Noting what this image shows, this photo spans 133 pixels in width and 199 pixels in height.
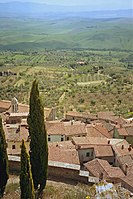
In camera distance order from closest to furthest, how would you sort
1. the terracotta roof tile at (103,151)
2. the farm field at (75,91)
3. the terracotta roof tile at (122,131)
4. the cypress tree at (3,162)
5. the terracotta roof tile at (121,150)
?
1. the cypress tree at (3,162)
2. the terracotta roof tile at (121,150)
3. the terracotta roof tile at (103,151)
4. the terracotta roof tile at (122,131)
5. the farm field at (75,91)

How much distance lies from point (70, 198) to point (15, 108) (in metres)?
21.0

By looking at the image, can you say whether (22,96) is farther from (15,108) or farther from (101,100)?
(15,108)

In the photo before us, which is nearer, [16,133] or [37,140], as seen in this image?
[37,140]

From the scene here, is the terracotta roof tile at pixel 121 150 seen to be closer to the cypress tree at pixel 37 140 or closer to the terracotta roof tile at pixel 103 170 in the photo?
the terracotta roof tile at pixel 103 170

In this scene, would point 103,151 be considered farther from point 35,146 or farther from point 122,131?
point 35,146

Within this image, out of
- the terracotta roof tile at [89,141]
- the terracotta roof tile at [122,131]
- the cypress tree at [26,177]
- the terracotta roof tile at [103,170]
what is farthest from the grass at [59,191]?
the terracotta roof tile at [122,131]

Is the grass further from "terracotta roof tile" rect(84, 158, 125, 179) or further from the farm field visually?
the farm field

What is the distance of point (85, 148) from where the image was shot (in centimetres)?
2491

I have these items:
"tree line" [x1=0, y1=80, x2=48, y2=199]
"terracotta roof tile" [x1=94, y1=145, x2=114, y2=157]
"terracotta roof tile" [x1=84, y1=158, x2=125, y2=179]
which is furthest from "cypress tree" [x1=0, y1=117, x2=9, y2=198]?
"terracotta roof tile" [x1=94, y1=145, x2=114, y2=157]

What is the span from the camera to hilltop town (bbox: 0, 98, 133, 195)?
18578 mm

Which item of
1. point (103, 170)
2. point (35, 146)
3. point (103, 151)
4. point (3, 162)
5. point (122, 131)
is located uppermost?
point (35, 146)

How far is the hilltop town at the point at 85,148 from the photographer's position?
61.0ft

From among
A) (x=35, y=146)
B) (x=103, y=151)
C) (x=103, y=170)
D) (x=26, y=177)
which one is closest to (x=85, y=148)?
(x=103, y=151)

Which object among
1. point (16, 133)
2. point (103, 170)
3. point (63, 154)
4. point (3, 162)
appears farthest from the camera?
point (16, 133)
